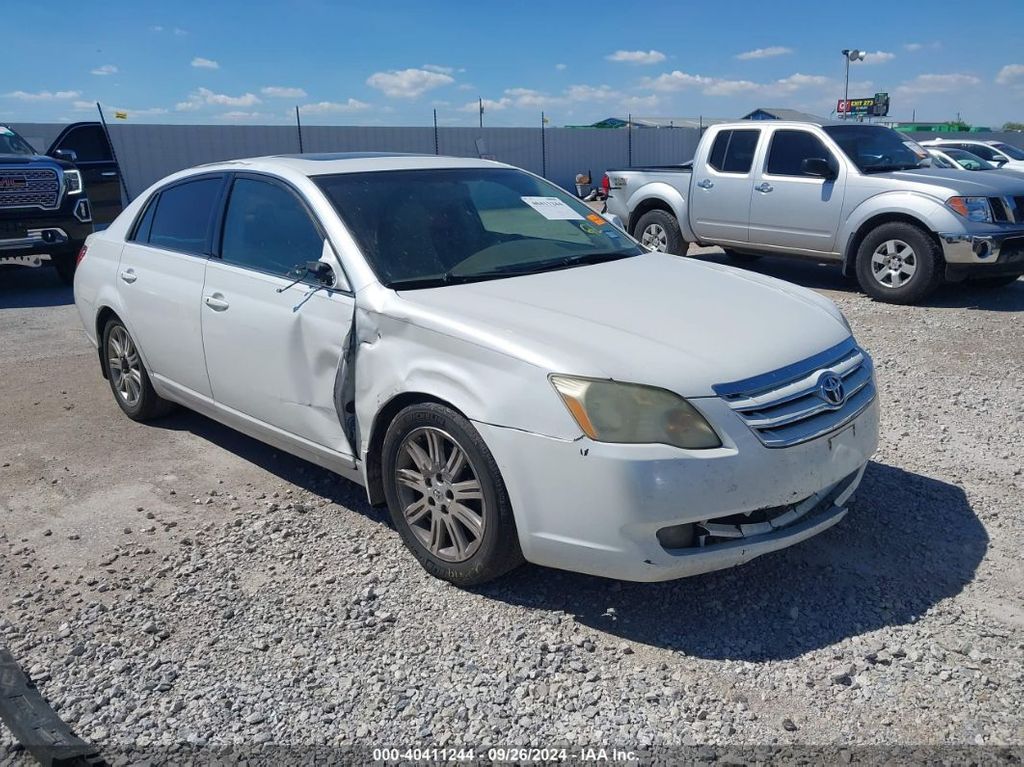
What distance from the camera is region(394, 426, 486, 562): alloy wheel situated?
127 inches

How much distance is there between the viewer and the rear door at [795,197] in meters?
8.89

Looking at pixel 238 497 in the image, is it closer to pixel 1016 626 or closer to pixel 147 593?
pixel 147 593

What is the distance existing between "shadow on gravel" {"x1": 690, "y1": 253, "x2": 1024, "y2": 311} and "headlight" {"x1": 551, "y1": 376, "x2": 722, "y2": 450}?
21.7 feet

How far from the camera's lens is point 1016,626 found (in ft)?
9.96

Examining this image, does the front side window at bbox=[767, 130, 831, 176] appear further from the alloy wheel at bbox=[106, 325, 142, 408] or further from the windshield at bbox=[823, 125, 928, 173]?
the alloy wheel at bbox=[106, 325, 142, 408]

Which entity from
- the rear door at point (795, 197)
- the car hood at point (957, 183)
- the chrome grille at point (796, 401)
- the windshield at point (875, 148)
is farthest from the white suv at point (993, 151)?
the chrome grille at point (796, 401)

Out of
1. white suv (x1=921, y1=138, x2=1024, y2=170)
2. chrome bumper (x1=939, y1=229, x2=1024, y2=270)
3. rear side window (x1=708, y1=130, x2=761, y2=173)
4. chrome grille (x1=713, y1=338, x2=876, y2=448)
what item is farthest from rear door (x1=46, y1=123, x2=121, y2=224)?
white suv (x1=921, y1=138, x2=1024, y2=170)

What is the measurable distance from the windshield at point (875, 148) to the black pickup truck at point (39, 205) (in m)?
9.14

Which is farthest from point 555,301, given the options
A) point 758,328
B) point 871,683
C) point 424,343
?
point 871,683

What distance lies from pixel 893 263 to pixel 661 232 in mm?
3139

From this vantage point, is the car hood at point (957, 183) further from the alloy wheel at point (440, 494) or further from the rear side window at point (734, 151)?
the alloy wheel at point (440, 494)

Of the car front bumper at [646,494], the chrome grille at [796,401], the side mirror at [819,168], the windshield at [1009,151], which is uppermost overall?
the windshield at [1009,151]

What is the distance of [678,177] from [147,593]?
851cm

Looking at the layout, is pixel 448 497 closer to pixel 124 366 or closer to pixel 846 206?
pixel 124 366
